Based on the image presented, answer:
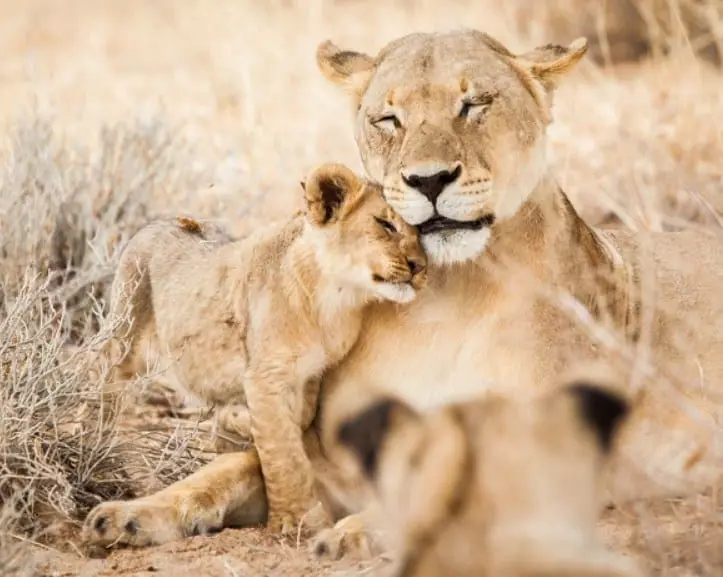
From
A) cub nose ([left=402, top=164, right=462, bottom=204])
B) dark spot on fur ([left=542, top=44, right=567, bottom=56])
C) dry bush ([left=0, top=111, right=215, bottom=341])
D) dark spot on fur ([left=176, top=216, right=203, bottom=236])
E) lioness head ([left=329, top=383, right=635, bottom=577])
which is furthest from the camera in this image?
dry bush ([left=0, top=111, right=215, bottom=341])

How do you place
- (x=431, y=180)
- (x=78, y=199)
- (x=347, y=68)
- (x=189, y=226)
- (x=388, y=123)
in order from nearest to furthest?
(x=431, y=180), (x=388, y=123), (x=347, y=68), (x=189, y=226), (x=78, y=199)

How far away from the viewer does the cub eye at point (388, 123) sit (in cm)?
345

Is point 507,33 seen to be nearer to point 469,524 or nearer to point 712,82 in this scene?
point 712,82

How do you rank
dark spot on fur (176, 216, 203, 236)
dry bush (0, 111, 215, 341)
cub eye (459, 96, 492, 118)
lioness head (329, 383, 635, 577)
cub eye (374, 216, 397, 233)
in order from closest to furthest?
lioness head (329, 383, 635, 577), cub eye (459, 96, 492, 118), cub eye (374, 216, 397, 233), dark spot on fur (176, 216, 203, 236), dry bush (0, 111, 215, 341)

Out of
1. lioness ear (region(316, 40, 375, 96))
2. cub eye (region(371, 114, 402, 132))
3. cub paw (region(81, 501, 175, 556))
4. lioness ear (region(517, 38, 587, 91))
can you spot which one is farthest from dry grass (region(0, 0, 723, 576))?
lioness ear (region(316, 40, 375, 96))

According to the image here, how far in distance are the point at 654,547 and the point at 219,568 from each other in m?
1.06

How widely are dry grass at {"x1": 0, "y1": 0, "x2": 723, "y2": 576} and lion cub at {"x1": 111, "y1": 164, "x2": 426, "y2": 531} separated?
11.9 inches

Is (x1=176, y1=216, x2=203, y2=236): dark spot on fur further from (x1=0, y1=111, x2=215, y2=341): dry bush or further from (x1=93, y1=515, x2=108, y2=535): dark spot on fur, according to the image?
(x1=93, y1=515, x2=108, y2=535): dark spot on fur

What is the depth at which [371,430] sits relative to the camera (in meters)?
1.87

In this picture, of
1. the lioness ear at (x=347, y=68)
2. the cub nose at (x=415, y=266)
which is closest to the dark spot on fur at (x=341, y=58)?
the lioness ear at (x=347, y=68)

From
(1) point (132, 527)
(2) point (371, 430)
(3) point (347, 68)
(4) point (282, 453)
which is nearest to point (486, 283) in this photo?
(4) point (282, 453)

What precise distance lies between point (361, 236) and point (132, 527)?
36.5 inches

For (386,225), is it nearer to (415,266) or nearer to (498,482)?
(415,266)

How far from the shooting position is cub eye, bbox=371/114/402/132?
345 centimetres
